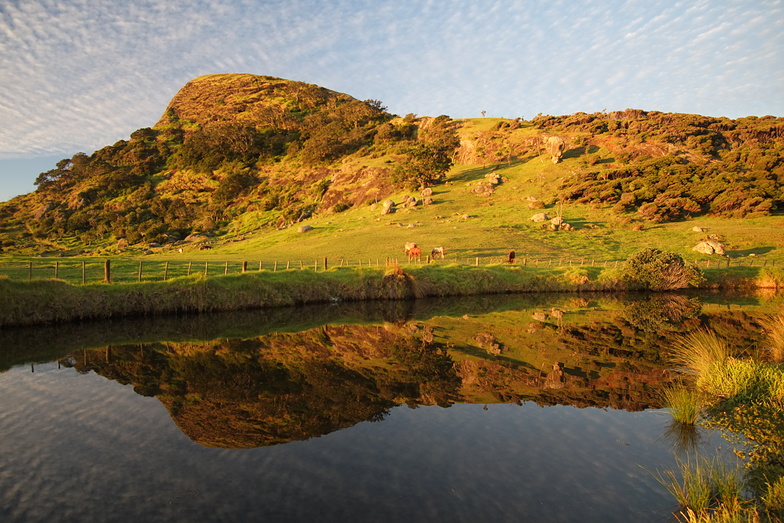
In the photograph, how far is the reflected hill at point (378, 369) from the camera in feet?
38.2

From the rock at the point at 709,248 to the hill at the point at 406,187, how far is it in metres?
3.28

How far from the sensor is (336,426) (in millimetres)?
10898

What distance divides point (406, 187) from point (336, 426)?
77977 mm

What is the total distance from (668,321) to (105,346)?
→ 3002 cm

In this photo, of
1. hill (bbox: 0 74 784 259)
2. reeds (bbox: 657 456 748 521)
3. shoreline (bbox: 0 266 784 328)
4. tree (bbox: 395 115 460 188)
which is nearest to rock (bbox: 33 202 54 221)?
hill (bbox: 0 74 784 259)

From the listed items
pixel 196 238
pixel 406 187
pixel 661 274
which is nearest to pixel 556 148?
pixel 406 187

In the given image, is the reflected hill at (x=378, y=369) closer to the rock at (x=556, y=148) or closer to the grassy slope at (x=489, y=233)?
the grassy slope at (x=489, y=233)

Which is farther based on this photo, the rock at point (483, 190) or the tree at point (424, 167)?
the tree at point (424, 167)

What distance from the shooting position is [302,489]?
8102 mm

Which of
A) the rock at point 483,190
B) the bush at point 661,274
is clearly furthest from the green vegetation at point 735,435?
the rock at point 483,190

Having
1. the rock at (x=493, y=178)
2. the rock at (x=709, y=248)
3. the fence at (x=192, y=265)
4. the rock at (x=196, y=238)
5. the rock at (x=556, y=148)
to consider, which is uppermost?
the rock at (x=556, y=148)

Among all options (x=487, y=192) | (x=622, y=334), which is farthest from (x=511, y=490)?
(x=487, y=192)

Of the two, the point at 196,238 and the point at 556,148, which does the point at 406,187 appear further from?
the point at 196,238

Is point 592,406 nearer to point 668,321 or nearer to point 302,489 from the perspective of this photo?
point 302,489
